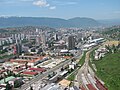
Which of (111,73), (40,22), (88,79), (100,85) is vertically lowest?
(88,79)

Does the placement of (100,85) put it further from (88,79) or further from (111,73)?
(111,73)

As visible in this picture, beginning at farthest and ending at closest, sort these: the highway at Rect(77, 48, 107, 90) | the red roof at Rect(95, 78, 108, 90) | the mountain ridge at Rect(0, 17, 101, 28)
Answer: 1. the mountain ridge at Rect(0, 17, 101, 28)
2. the highway at Rect(77, 48, 107, 90)
3. the red roof at Rect(95, 78, 108, 90)

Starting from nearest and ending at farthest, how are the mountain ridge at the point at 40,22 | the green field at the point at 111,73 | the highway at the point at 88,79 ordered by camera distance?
the green field at the point at 111,73
the highway at the point at 88,79
the mountain ridge at the point at 40,22

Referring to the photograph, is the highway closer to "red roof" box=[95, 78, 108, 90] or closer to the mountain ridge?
"red roof" box=[95, 78, 108, 90]

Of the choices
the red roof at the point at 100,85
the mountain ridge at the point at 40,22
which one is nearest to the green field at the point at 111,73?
the red roof at the point at 100,85

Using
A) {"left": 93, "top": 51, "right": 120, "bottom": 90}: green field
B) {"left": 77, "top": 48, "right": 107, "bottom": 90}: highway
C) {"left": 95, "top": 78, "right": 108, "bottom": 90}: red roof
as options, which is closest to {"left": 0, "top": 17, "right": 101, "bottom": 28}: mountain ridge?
{"left": 93, "top": 51, "right": 120, "bottom": 90}: green field

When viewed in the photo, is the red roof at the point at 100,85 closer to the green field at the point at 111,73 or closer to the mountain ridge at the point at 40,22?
the green field at the point at 111,73

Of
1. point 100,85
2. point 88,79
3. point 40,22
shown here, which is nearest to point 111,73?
point 88,79

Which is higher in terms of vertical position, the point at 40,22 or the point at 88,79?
the point at 40,22

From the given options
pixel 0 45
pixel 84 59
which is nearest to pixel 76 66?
pixel 84 59

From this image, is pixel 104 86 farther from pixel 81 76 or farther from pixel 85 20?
pixel 85 20

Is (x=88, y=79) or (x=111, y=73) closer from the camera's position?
(x=88, y=79)
